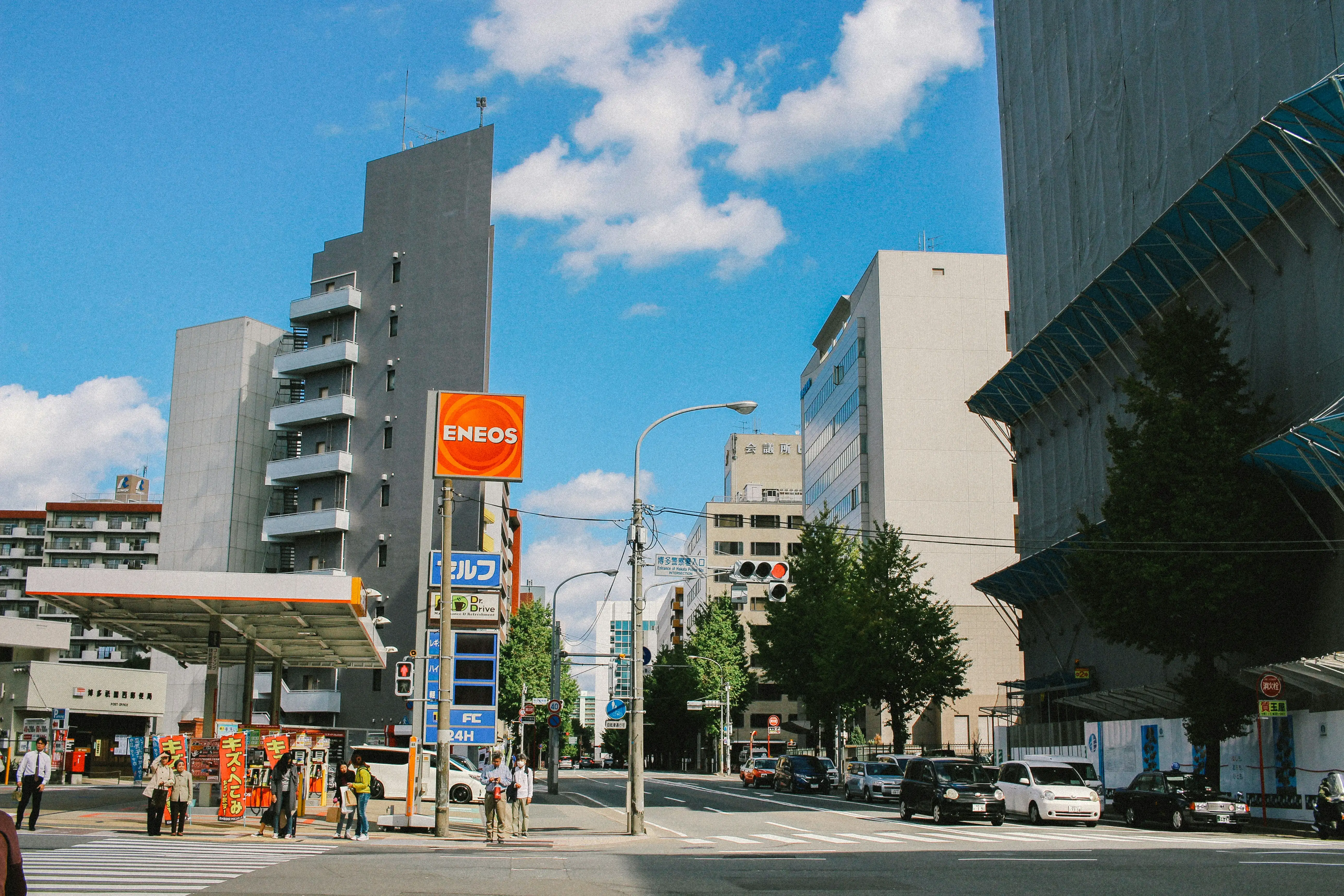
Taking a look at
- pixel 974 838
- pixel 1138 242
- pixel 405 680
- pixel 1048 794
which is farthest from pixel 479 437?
pixel 1138 242

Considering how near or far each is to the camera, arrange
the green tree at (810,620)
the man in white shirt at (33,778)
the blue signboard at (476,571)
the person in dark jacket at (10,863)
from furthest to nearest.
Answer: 1. the green tree at (810,620)
2. the blue signboard at (476,571)
3. the man in white shirt at (33,778)
4. the person in dark jacket at (10,863)

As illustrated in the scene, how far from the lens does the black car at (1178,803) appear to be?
28219 mm

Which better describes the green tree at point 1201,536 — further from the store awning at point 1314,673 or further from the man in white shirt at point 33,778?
the man in white shirt at point 33,778

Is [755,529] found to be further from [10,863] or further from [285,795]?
[10,863]

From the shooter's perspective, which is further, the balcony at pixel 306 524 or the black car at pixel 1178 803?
the balcony at pixel 306 524

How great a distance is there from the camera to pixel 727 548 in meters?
124

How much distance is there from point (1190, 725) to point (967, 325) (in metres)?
53.0

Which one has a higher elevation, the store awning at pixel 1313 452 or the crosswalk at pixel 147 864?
the store awning at pixel 1313 452

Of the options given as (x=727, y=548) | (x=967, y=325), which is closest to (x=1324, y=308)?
(x=967, y=325)

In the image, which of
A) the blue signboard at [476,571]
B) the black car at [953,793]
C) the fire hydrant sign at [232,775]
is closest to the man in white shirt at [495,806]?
the blue signboard at [476,571]

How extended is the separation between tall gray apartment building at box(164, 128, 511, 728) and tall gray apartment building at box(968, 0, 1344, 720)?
32406 mm

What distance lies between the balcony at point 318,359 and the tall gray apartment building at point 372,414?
11 cm

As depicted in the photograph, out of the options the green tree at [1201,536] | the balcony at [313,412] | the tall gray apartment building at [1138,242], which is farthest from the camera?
the balcony at [313,412]

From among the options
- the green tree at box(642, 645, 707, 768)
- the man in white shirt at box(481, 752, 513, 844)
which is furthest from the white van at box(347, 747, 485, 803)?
the green tree at box(642, 645, 707, 768)
